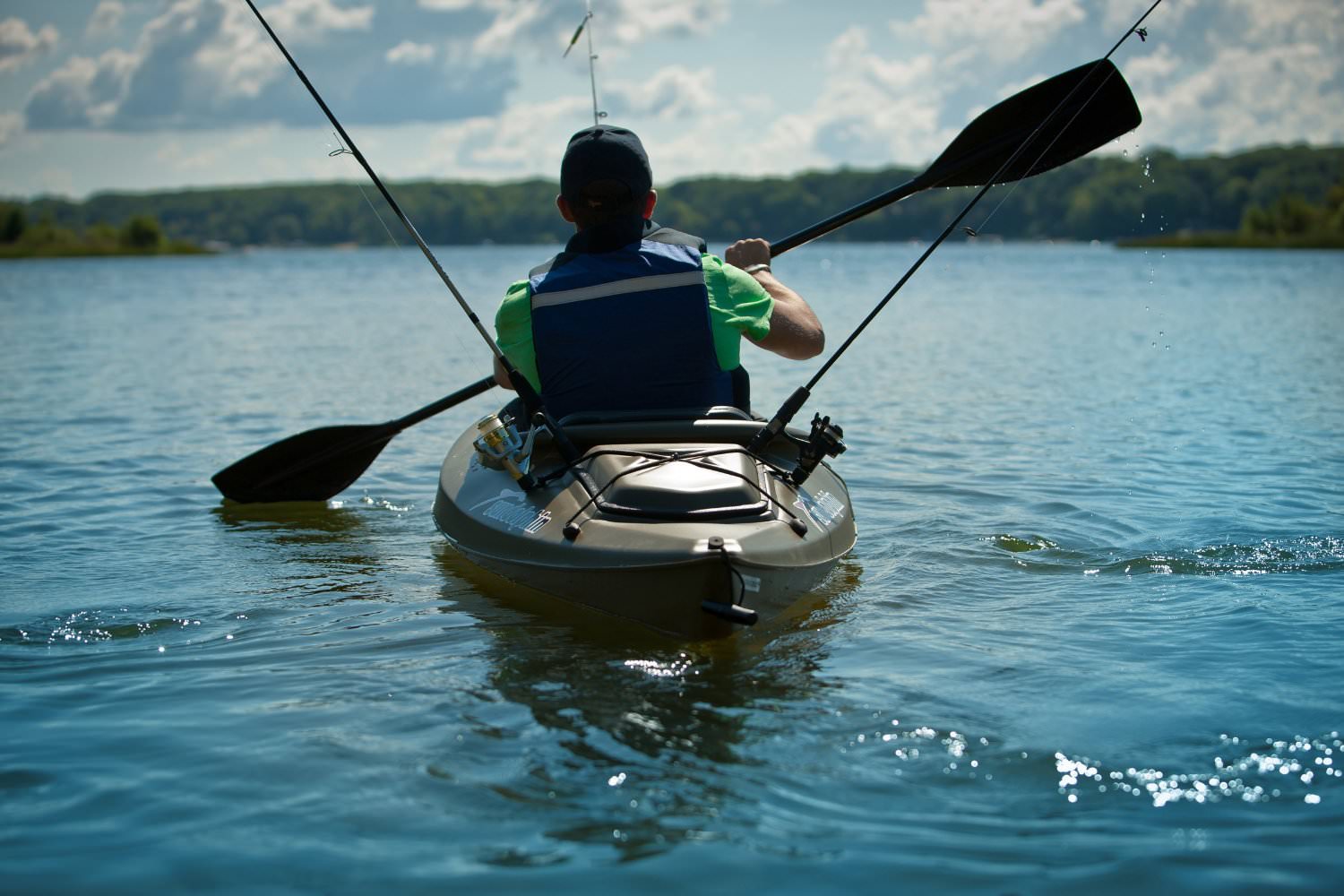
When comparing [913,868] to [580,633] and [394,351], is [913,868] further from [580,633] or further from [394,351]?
[394,351]

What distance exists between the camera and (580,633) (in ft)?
17.8

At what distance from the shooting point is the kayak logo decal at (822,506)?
217 inches

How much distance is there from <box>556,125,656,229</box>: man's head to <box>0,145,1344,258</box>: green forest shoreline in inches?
3812

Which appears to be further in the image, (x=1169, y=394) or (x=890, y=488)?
(x=1169, y=394)

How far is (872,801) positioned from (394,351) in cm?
1800

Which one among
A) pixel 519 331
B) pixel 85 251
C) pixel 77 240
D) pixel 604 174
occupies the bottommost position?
pixel 519 331

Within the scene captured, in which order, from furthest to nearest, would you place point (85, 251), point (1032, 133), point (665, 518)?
1. point (85, 251)
2. point (1032, 133)
3. point (665, 518)

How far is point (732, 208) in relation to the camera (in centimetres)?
13875

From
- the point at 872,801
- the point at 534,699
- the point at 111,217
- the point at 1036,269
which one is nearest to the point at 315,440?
→ the point at 534,699

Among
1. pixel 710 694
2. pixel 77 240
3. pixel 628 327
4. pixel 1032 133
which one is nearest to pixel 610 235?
pixel 628 327

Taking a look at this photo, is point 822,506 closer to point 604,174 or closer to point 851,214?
point 604,174

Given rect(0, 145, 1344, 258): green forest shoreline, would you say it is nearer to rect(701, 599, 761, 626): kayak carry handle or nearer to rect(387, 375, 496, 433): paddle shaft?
rect(387, 375, 496, 433): paddle shaft

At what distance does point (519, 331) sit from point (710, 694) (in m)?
1.91

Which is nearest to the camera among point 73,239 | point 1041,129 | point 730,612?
point 730,612
